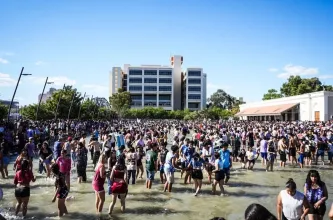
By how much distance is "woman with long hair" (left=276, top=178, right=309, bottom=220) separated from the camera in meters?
5.13

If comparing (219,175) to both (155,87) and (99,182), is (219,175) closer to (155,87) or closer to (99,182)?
(99,182)

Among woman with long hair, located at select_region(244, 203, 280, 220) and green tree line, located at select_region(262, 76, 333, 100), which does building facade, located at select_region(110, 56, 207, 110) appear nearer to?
green tree line, located at select_region(262, 76, 333, 100)

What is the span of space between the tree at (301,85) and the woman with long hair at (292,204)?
233ft

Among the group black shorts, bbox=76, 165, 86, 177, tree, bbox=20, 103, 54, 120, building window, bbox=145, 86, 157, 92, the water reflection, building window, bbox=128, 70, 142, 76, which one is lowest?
the water reflection

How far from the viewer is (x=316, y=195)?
18.8 ft

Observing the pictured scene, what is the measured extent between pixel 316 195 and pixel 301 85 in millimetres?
70510

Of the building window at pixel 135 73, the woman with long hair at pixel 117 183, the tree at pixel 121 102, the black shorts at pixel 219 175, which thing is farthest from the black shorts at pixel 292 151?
the building window at pixel 135 73

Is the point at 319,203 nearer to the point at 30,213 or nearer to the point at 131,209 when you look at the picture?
the point at 131,209

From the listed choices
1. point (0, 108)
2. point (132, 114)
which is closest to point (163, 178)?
point (0, 108)

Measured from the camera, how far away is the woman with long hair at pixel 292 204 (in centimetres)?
513

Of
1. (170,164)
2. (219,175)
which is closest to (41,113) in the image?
(170,164)

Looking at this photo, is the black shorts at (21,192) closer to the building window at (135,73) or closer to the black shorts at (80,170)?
the black shorts at (80,170)

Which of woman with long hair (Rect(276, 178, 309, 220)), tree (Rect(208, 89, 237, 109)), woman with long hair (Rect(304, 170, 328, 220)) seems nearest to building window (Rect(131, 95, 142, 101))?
tree (Rect(208, 89, 237, 109))

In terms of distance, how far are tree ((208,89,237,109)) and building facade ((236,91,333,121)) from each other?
60975mm
